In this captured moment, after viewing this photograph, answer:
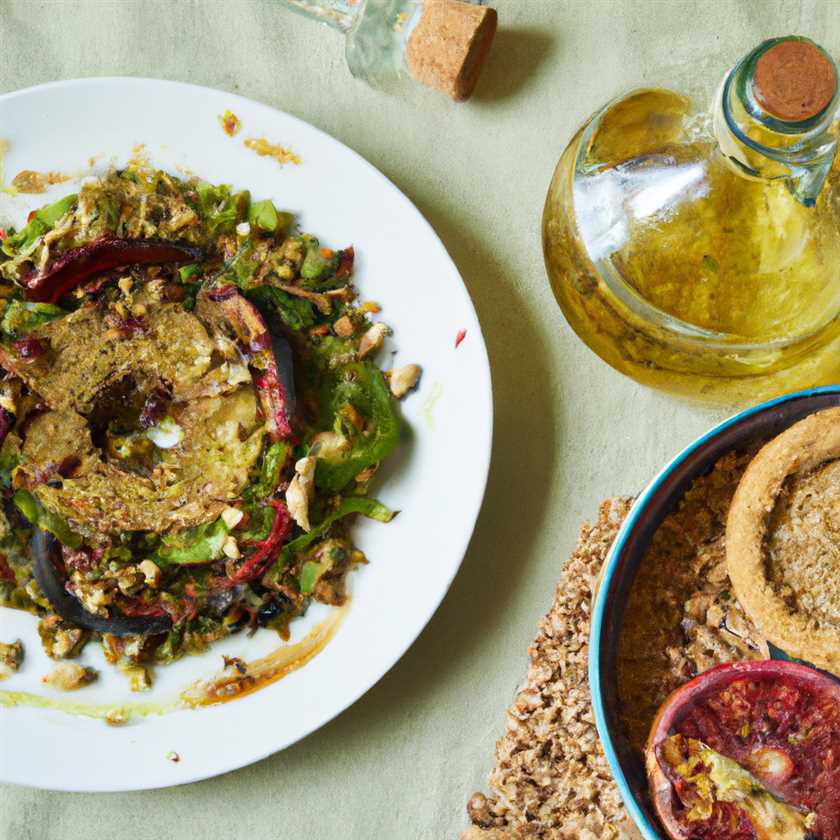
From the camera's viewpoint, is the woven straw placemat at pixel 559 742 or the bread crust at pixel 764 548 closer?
the bread crust at pixel 764 548

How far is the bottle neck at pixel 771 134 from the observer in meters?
0.88

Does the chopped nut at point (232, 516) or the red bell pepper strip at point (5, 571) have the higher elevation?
the chopped nut at point (232, 516)

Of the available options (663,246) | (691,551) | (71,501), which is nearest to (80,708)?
(71,501)

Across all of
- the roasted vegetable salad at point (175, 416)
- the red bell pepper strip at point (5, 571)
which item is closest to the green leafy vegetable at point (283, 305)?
the roasted vegetable salad at point (175, 416)

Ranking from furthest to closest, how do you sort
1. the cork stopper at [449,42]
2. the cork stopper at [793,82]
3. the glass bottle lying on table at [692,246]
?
the cork stopper at [449,42] → the glass bottle lying on table at [692,246] → the cork stopper at [793,82]

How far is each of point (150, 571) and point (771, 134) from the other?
0.88 metres

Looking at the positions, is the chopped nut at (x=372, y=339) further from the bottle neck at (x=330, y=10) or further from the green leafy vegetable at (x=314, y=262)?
the bottle neck at (x=330, y=10)

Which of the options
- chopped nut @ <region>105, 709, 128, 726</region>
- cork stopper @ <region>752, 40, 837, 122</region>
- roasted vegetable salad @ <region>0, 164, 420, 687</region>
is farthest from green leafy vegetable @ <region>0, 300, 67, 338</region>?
cork stopper @ <region>752, 40, 837, 122</region>

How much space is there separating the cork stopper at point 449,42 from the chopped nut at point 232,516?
0.64 m

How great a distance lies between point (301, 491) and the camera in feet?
3.83

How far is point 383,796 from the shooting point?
4.35ft

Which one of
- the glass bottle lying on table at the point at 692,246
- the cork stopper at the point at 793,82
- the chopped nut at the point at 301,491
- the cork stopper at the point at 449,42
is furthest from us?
the cork stopper at the point at 449,42

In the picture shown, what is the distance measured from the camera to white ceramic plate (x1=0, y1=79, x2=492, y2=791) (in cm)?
122

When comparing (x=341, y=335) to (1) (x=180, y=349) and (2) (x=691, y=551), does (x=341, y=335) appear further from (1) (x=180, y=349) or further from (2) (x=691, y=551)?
(2) (x=691, y=551)
